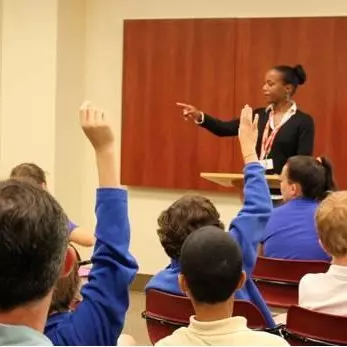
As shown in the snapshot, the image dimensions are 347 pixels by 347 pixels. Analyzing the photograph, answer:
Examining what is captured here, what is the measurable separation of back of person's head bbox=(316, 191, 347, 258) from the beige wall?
3585mm

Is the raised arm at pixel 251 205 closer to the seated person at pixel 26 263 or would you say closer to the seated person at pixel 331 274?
the seated person at pixel 331 274

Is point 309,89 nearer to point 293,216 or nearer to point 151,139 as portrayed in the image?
point 151,139

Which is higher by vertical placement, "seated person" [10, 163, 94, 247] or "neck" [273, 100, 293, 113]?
"neck" [273, 100, 293, 113]

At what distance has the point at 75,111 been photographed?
6.80 metres

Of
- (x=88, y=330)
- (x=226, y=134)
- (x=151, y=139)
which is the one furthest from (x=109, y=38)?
(x=88, y=330)

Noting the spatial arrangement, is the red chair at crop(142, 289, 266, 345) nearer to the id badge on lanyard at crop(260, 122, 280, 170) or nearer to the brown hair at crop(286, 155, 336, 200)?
the brown hair at crop(286, 155, 336, 200)

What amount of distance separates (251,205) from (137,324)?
130 inches

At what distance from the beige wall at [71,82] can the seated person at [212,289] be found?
15.2ft

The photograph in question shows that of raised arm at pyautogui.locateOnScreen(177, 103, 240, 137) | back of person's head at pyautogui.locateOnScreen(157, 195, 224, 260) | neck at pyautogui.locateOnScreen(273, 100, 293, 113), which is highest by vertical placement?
neck at pyautogui.locateOnScreen(273, 100, 293, 113)

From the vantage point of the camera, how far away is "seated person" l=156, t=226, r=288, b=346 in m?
1.68

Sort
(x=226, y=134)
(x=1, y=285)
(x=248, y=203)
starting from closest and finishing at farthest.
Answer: (x=1, y=285) < (x=248, y=203) < (x=226, y=134)

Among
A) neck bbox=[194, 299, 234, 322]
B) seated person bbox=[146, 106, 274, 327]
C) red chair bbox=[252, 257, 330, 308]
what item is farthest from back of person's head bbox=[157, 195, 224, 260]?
red chair bbox=[252, 257, 330, 308]

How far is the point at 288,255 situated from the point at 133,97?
10.3 ft

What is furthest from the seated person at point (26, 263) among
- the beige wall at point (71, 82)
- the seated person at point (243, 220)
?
the beige wall at point (71, 82)
